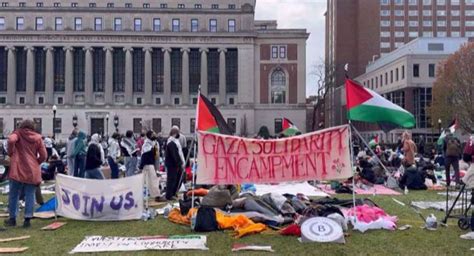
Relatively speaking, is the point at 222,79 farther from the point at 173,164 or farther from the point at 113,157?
the point at 173,164

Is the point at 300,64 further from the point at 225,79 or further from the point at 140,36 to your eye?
the point at 140,36

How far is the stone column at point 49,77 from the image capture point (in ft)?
285

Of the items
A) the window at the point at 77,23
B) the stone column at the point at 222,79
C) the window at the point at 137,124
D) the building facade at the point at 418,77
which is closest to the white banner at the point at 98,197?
the building facade at the point at 418,77

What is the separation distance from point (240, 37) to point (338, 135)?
78.2 m

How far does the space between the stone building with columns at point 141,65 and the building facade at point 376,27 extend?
15690 mm

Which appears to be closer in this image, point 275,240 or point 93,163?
point 275,240

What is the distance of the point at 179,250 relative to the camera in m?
9.36

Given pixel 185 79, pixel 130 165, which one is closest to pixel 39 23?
pixel 185 79

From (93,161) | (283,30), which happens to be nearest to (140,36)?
(283,30)

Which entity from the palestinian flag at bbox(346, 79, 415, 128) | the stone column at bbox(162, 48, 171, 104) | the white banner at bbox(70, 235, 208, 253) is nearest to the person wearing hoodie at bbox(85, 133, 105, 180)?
the white banner at bbox(70, 235, 208, 253)

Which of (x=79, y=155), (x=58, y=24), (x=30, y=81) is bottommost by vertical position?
(x=79, y=155)

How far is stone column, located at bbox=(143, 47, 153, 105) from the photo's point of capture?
88.6 m

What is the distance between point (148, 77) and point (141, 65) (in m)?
2.67

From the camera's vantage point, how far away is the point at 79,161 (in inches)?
731
